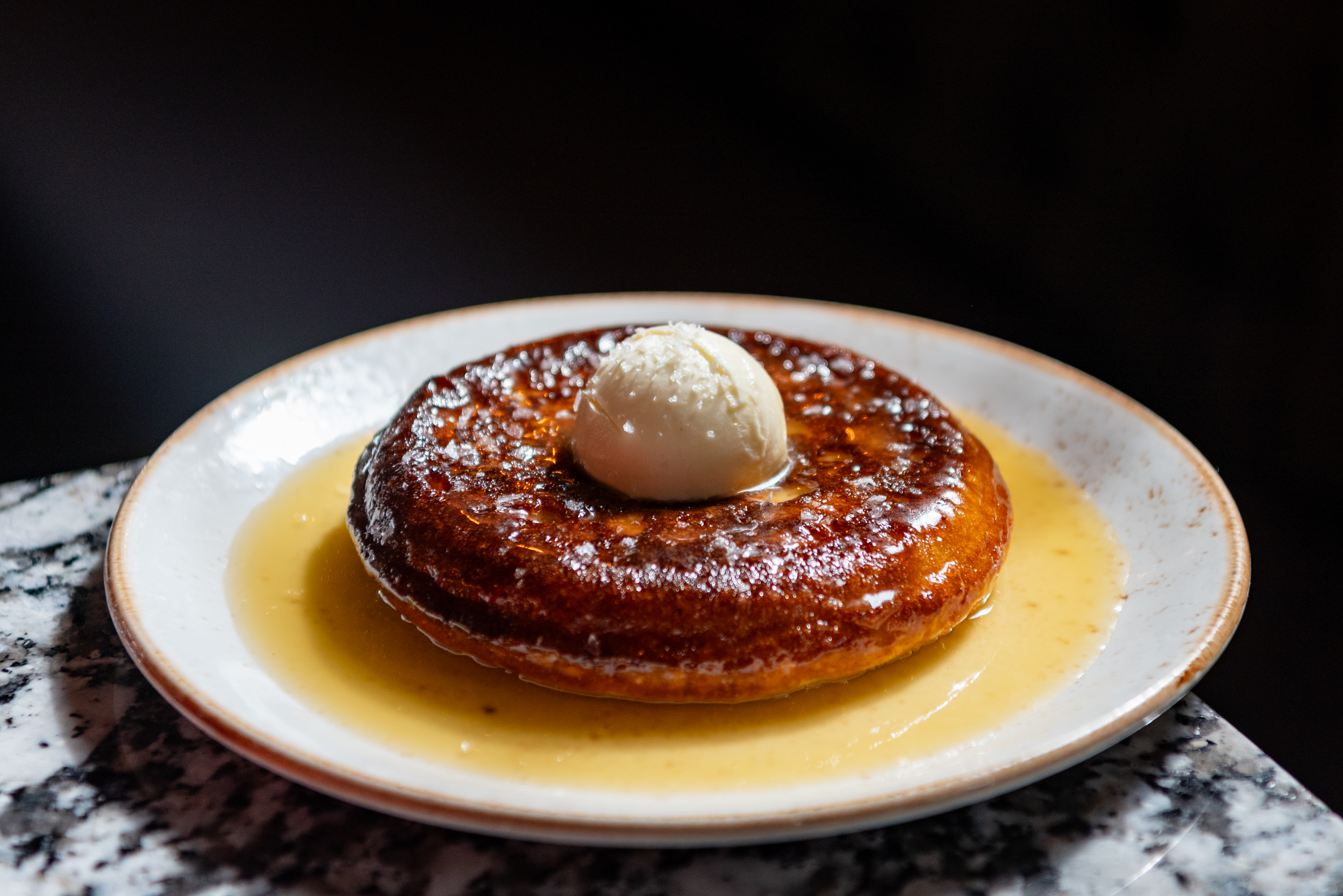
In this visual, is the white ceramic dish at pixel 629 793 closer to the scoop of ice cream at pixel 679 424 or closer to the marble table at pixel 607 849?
the marble table at pixel 607 849

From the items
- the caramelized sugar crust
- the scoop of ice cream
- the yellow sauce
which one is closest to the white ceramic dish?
the yellow sauce

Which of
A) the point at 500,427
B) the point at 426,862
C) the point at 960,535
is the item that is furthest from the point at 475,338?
the point at 426,862

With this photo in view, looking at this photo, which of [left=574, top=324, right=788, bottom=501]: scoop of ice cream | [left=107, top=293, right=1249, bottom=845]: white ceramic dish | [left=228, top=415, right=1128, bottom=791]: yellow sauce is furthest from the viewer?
[left=574, top=324, right=788, bottom=501]: scoop of ice cream

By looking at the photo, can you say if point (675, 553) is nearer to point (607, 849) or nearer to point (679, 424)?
point (679, 424)

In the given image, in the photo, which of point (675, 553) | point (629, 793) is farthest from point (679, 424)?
point (629, 793)

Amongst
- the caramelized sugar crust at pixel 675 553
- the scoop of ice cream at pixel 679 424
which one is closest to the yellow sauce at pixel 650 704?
the caramelized sugar crust at pixel 675 553

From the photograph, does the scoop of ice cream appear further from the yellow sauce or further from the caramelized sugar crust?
the yellow sauce
